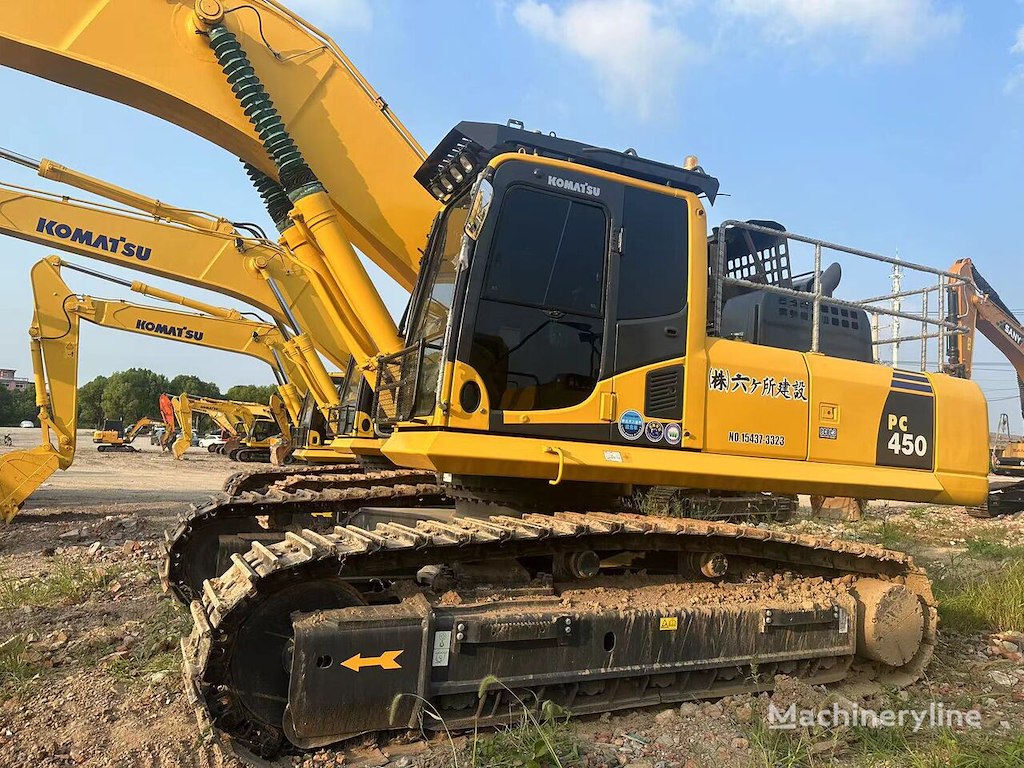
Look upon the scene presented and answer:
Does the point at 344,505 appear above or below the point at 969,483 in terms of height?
below

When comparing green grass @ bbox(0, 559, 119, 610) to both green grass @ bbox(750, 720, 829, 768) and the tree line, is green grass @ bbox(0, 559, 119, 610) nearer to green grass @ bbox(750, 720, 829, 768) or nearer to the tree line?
green grass @ bbox(750, 720, 829, 768)

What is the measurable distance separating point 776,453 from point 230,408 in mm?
29947

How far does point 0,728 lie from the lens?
352 cm

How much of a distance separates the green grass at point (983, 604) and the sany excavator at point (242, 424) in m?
22.5

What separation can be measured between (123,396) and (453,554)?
248ft

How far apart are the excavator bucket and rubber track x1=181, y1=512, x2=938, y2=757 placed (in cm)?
915

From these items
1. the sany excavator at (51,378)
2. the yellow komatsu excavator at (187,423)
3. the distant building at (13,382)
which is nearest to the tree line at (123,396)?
the distant building at (13,382)

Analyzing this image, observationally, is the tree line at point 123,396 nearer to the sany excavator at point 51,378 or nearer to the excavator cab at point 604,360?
the sany excavator at point 51,378

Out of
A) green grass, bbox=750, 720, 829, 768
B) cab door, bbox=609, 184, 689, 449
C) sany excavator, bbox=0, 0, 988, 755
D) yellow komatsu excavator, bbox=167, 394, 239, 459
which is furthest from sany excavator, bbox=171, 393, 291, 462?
green grass, bbox=750, 720, 829, 768

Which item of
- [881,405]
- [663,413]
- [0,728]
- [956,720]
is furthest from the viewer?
[881,405]

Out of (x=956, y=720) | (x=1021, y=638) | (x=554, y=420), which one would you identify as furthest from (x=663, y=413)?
(x=1021, y=638)

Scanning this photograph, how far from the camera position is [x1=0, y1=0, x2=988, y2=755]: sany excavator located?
132 inches

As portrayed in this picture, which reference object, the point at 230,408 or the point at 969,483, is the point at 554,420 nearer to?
the point at 969,483

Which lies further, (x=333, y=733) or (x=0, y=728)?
(x=0, y=728)
